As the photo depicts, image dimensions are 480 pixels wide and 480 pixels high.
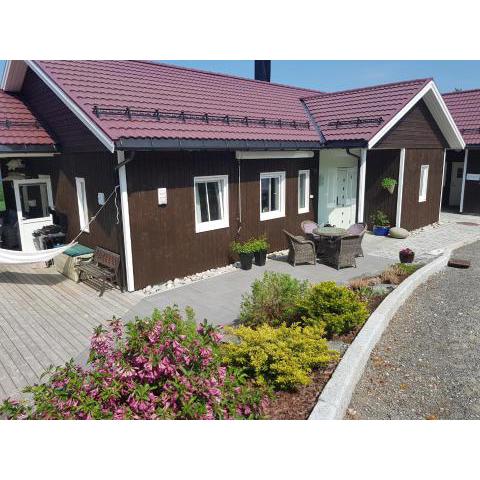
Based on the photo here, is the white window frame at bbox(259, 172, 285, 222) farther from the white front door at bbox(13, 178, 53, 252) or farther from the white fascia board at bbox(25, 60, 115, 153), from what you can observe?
the white front door at bbox(13, 178, 53, 252)

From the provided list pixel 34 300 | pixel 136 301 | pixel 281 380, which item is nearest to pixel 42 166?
pixel 34 300

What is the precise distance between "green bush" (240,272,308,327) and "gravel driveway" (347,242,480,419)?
4.55 feet

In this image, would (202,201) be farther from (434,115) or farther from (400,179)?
(434,115)

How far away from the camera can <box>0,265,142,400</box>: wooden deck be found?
18.2 feet

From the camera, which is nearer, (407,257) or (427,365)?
(427,365)

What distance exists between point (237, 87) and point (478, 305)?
9908 mm

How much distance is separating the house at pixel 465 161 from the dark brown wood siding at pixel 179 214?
12298 mm

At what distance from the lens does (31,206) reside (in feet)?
38.0

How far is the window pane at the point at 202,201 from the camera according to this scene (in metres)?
9.54

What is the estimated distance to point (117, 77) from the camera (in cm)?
997

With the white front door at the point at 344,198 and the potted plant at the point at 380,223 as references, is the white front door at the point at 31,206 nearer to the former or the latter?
the white front door at the point at 344,198

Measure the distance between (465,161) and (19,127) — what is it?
60.3 ft

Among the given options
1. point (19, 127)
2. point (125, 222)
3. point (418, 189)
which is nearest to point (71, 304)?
point (125, 222)

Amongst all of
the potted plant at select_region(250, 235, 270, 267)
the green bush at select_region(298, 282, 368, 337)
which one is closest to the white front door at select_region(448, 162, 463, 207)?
the potted plant at select_region(250, 235, 270, 267)
